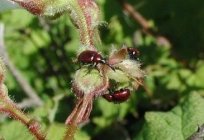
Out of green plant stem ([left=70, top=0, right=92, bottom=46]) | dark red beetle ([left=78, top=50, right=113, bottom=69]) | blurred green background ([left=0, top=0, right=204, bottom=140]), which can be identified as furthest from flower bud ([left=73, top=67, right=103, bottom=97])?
blurred green background ([left=0, top=0, right=204, bottom=140])

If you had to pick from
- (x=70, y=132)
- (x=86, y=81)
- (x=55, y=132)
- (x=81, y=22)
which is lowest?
(x=55, y=132)

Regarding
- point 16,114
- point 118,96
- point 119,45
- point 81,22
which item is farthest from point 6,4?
point 119,45

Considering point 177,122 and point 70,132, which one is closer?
point 70,132

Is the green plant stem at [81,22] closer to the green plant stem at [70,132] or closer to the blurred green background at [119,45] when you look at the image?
the green plant stem at [70,132]

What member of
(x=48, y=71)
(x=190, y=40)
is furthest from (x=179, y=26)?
(x=48, y=71)

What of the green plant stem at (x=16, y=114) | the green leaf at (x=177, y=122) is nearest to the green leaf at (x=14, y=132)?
the green leaf at (x=177, y=122)

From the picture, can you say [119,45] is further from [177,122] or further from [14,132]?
[177,122]

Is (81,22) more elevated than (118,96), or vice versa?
(81,22)
